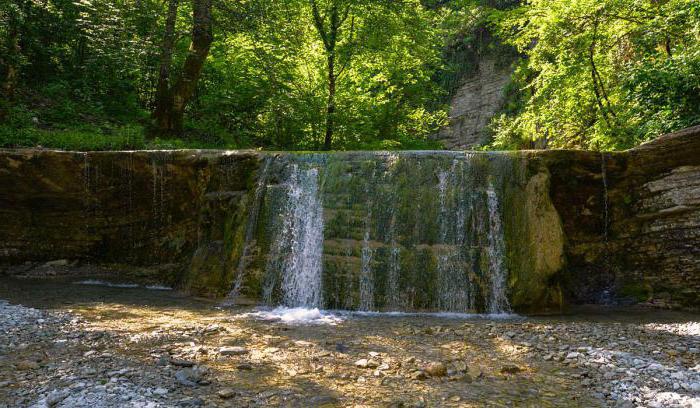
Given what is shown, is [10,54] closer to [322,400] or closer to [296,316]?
[296,316]

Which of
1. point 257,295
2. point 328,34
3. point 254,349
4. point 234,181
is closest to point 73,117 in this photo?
Answer: point 234,181

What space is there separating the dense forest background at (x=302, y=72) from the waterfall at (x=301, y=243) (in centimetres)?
461

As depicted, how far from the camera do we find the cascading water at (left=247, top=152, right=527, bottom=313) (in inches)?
327

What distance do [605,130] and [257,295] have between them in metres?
9.14

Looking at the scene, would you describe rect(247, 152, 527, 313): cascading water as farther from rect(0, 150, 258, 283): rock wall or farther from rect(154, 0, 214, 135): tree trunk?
rect(154, 0, 214, 135): tree trunk

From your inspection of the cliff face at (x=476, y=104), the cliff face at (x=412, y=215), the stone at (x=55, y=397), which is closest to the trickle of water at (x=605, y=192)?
the cliff face at (x=412, y=215)

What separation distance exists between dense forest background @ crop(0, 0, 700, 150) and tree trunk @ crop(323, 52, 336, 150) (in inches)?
1.6

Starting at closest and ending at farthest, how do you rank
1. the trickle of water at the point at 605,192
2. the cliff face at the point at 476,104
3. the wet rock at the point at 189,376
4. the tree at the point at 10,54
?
the wet rock at the point at 189,376, the trickle of water at the point at 605,192, the tree at the point at 10,54, the cliff face at the point at 476,104

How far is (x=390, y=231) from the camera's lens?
8820 mm

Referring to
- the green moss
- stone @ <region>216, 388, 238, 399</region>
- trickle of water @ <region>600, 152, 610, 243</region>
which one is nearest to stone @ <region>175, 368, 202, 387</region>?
stone @ <region>216, 388, 238, 399</region>

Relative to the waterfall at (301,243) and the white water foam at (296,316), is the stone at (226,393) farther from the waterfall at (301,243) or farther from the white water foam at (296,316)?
the waterfall at (301,243)

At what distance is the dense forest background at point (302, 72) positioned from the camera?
35.4ft

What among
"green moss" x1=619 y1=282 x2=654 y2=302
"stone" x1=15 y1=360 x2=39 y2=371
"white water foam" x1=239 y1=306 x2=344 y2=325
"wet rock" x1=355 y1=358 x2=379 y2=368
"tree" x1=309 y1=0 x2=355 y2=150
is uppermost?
"tree" x1=309 y1=0 x2=355 y2=150

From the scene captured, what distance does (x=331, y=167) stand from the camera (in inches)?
379
